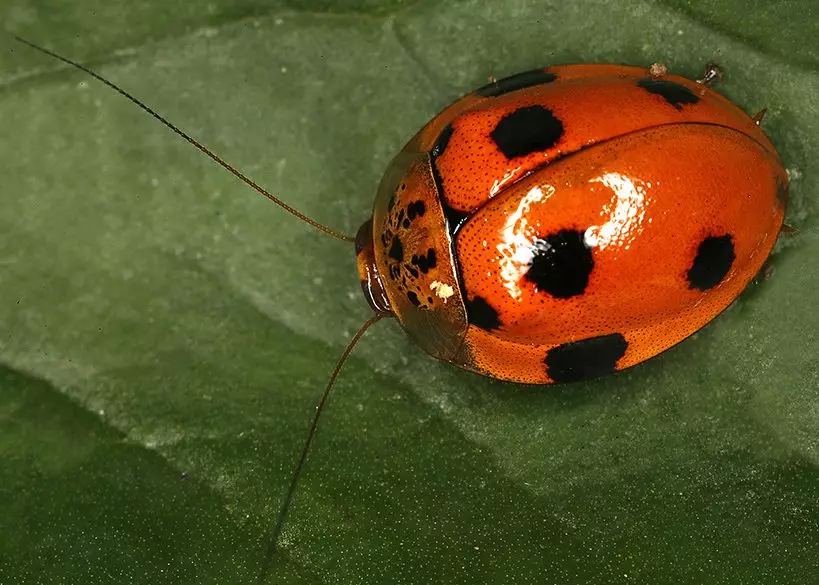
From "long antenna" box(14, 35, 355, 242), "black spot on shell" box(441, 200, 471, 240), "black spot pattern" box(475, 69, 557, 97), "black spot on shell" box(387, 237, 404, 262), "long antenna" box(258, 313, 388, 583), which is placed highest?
"black spot pattern" box(475, 69, 557, 97)

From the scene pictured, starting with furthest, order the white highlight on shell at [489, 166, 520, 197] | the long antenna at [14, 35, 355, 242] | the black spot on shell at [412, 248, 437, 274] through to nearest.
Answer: the long antenna at [14, 35, 355, 242]
the black spot on shell at [412, 248, 437, 274]
the white highlight on shell at [489, 166, 520, 197]

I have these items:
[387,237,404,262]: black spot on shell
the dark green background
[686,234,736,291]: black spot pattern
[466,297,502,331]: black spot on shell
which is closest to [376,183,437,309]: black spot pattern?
[387,237,404,262]: black spot on shell

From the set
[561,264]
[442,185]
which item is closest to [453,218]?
[442,185]

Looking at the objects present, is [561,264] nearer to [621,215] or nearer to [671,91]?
[621,215]

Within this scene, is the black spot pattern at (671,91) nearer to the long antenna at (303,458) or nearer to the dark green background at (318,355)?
the dark green background at (318,355)

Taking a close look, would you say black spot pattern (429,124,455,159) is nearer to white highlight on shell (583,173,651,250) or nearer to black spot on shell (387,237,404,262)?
black spot on shell (387,237,404,262)

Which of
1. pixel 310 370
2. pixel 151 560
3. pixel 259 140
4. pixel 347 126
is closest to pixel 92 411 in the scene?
pixel 151 560

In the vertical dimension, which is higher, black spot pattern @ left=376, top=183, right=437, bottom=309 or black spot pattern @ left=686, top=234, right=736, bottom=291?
black spot pattern @ left=686, top=234, right=736, bottom=291

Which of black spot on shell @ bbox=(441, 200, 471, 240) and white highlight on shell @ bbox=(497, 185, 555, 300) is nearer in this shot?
white highlight on shell @ bbox=(497, 185, 555, 300)
